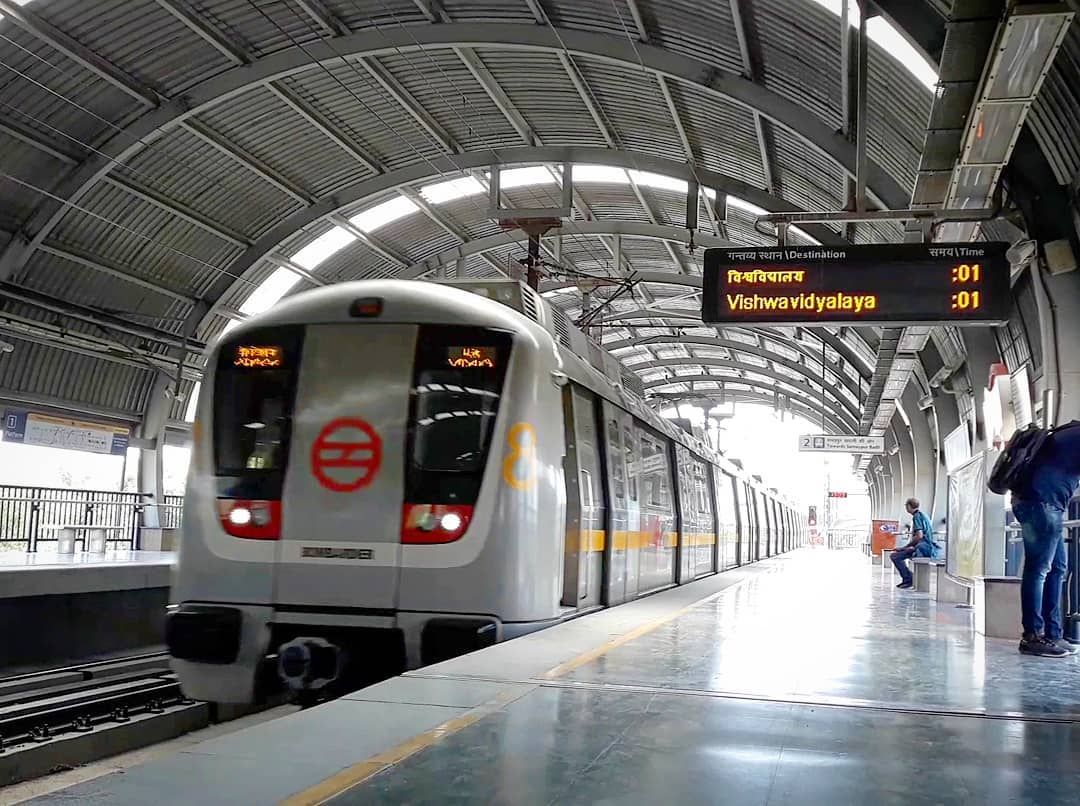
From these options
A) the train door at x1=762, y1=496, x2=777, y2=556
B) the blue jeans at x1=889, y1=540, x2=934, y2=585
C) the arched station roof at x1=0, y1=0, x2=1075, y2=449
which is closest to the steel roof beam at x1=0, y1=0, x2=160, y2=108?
the arched station roof at x1=0, y1=0, x2=1075, y2=449

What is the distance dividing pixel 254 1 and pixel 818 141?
8.52m

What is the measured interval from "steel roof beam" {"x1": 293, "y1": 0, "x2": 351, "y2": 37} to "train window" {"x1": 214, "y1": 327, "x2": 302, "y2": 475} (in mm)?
9847

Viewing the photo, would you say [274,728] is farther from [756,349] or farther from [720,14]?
[756,349]

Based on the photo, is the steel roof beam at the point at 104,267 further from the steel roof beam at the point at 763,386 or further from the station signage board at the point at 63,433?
the steel roof beam at the point at 763,386

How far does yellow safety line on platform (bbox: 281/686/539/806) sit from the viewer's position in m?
3.12

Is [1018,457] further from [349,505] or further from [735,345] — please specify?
[735,345]

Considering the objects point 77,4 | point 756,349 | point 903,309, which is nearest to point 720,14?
point 903,309

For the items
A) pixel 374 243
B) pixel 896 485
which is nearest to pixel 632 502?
pixel 374 243

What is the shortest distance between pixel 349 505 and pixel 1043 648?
459cm

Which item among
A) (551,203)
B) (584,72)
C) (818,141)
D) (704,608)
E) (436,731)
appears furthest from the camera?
(551,203)

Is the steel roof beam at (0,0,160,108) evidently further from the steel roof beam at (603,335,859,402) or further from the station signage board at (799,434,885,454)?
the station signage board at (799,434,885,454)

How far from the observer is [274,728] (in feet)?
13.3

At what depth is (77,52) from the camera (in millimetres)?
15500

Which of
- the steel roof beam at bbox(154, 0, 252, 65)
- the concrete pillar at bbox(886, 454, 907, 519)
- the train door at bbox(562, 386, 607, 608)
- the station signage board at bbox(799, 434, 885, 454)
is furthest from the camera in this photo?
the concrete pillar at bbox(886, 454, 907, 519)
